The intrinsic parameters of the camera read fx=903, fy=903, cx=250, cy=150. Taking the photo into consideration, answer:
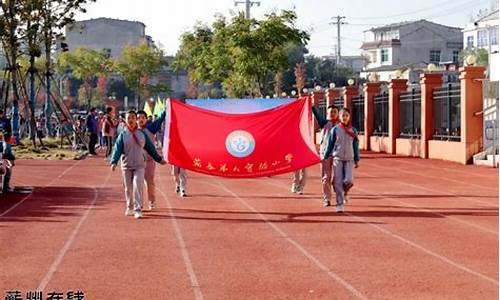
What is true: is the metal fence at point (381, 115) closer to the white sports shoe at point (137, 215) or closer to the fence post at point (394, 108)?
the fence post at point (394, 108)

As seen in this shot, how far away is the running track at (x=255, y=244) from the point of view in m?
8.69

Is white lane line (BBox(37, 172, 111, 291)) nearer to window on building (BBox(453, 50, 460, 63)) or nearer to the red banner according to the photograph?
the red banner

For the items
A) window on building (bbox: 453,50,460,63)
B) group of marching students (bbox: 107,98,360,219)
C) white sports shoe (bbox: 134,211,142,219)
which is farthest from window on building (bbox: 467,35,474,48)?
white sports shoe (bbox: 134,211,142,219)

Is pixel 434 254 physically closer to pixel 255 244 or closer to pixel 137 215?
pixel 255 244

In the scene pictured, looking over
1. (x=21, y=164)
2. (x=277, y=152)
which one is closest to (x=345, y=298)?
(x=277, y=152)

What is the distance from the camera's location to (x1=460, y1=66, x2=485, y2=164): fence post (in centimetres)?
2720

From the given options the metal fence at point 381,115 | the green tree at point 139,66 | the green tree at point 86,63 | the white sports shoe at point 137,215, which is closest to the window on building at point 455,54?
the green tree at point 139,66

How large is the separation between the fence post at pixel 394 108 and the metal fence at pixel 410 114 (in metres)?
0.16

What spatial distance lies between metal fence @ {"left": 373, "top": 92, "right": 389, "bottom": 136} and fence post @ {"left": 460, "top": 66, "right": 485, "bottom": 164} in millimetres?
9480

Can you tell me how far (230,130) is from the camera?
→ 16375 mm

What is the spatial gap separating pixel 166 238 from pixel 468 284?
4540mm

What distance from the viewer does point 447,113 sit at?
29.5m

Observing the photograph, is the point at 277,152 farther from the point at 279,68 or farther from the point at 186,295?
the point at 279,68

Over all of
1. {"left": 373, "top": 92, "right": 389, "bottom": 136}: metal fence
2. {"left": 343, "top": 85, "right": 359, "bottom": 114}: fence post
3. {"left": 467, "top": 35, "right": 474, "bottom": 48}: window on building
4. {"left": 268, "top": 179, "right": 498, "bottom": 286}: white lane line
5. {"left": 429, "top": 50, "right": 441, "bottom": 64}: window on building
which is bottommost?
{"left": 268, "top": 179, "right": 498, "bottom": 286}: white lane line
